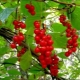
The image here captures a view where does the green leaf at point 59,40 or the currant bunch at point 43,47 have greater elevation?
the currant bunch at point 43,47

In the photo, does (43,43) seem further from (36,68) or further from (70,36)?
(36,68)

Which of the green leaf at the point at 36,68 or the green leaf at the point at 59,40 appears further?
the green leaf at the point at 36,68

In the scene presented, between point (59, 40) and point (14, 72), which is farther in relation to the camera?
point (14, 72)

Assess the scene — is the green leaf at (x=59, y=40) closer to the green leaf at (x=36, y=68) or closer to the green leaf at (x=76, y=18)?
the green leaf at (x=76, y=18)

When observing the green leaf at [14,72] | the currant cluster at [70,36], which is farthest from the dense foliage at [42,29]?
the green leaf at [14,72]

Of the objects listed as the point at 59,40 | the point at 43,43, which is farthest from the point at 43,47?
the point at 59,40

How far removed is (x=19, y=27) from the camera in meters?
0.86

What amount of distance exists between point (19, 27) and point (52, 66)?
0.18 metres

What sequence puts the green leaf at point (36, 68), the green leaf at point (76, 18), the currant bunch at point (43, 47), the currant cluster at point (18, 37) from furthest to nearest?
the green leaf at point (36, 68)
the green leaf at point (76, 18)
the currant cluster at point (18, 37)
the currant bunch at point (43, 47)

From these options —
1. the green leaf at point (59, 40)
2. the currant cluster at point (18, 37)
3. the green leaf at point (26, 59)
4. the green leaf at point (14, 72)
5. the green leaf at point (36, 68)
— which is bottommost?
the green leaf at point (14, 72)

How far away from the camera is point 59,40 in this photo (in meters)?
0.94

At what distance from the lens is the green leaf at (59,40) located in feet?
3.07

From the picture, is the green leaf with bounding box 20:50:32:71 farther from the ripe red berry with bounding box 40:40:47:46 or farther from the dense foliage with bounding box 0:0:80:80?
the ripe red berry with bounding box 40:40:47:46

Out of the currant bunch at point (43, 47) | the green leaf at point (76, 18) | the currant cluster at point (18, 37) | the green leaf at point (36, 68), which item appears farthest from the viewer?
the green leaf at point (36, 68)
